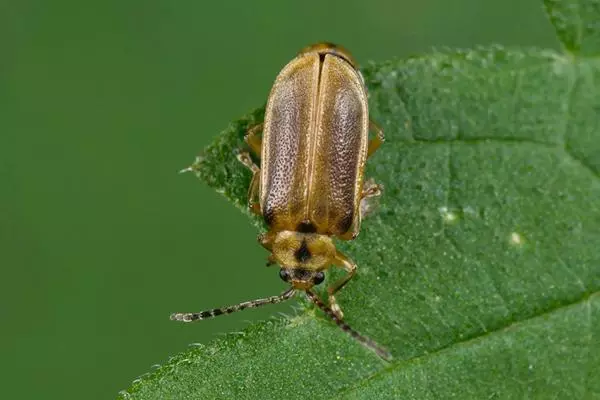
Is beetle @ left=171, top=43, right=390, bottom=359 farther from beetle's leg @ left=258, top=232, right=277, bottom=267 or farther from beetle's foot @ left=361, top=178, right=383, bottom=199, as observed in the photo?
beetle's leg @ left=258, top=232, right=277, bottom=267

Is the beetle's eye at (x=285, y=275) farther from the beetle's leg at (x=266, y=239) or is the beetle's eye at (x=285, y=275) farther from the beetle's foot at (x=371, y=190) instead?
the beetle's foot at (x=371, y=190)

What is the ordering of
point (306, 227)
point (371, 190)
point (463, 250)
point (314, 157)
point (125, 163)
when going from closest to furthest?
point (463, 250), point (371, 190), point (314, 157), point (306, 227), point (125, 163)

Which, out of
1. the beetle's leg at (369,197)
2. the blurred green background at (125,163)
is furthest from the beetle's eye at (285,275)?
the blurred green background at (125,163)

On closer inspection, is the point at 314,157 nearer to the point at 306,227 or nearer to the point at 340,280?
the point at 306,227

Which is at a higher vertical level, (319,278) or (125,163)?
(125,163)

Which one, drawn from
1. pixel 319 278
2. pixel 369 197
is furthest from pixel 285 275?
pixel 369 197

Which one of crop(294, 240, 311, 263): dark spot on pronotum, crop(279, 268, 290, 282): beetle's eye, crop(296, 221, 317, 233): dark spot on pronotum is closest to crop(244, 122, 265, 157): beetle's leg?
crop(296, 221, 317, 233): dark spot on pronotum

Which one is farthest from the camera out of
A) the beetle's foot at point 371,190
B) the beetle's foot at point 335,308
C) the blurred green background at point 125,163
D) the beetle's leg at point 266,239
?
the blurred green background at point 125,163
